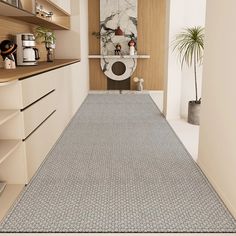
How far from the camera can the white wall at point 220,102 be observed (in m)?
2.14

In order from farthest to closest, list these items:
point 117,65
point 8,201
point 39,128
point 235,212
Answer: point 117,65 → point 39,128 → point 8,201 → point 235,212

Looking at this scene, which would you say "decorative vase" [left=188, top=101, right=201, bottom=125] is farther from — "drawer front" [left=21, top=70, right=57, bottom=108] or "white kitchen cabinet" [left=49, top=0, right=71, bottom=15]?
"white kitchen cabinet" [left=49, top=0, right=71, bottom=15]

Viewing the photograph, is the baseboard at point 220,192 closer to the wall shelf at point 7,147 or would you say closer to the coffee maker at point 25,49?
the wall shelf at point 7,147

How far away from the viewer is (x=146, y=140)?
3.75m

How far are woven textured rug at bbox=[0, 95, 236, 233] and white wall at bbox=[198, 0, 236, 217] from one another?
0.14 m

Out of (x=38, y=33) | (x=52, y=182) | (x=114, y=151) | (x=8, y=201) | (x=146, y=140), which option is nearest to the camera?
(x=8, y=201)

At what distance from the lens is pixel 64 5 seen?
5098 mm

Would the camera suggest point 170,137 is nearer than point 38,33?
Yes

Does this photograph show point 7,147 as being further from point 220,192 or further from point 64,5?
point 64,5

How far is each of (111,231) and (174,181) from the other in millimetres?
879

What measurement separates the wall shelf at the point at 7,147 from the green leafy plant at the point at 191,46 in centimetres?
290

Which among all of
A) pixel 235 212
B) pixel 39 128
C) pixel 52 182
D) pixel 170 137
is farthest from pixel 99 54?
pixel 235 212

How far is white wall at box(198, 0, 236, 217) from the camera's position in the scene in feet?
7.03

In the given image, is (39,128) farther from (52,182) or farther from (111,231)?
(111,231)
